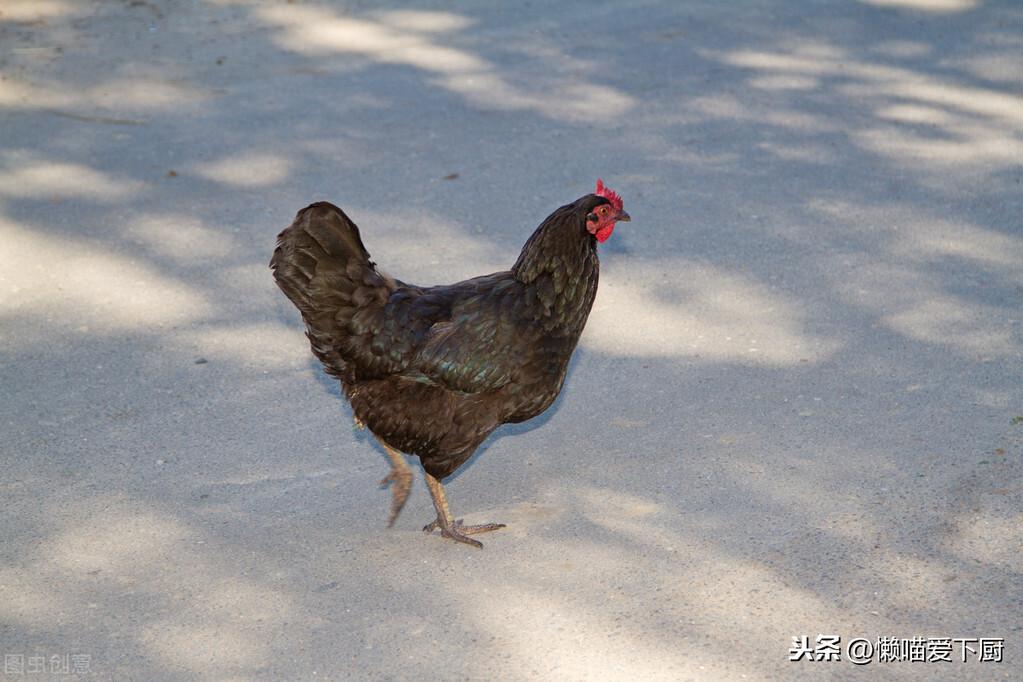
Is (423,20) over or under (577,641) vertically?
over

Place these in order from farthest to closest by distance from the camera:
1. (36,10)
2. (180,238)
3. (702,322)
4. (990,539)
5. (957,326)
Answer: (36,10) < (180,238) < (702,322) < (957,326) < (990,539)

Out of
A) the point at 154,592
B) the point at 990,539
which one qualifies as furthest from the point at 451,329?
the point at 990,539

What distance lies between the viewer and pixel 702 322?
7180 mm

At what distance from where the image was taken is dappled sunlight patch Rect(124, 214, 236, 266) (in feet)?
26.4

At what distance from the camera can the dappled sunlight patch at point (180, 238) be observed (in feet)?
26.4

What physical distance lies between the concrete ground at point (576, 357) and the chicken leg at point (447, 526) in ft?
0.28

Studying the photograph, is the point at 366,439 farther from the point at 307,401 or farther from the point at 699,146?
the point at 699,146

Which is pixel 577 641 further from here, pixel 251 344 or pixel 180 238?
pixel 180 238

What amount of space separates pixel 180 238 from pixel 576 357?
3.14m

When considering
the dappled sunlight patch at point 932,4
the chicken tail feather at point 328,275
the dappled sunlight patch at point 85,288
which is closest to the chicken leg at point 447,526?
the chicken tail feather at point 328,275

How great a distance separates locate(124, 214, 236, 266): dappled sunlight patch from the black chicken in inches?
119

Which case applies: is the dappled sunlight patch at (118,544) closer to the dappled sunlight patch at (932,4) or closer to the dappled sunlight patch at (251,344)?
the dappled sunlight patch at (251,344)

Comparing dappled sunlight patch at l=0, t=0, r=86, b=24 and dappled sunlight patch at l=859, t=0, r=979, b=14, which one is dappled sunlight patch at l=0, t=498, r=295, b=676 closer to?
dappled sunlight patch at l=0, t=0, r=86, b=24

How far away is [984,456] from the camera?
226 inches
